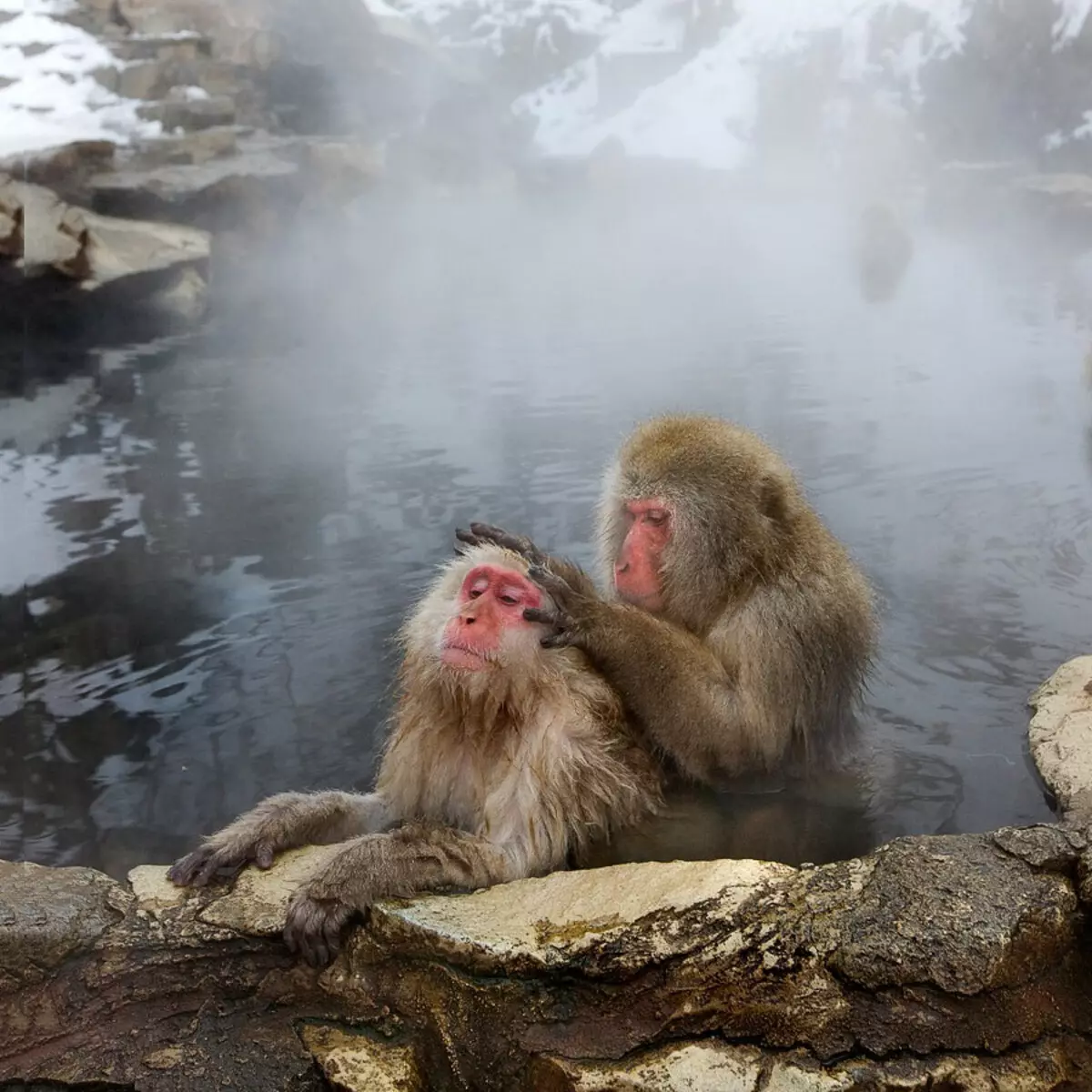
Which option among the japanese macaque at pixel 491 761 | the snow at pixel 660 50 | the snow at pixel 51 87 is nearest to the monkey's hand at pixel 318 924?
the japanese macaque at pixel 491 761

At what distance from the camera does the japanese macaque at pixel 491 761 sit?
8.80ft

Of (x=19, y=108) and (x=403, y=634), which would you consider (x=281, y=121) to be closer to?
(x=19, y=108)

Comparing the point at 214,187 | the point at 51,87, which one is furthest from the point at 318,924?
the point at 214,187

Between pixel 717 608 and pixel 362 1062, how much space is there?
1260 millimetres

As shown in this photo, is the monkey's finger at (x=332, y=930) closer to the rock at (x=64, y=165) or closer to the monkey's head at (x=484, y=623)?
the monkey's head at (x=484, y=623)

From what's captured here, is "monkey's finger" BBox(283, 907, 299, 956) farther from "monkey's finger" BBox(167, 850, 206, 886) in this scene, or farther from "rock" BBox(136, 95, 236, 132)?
"rock" BBox(136, 95, 236, 132)

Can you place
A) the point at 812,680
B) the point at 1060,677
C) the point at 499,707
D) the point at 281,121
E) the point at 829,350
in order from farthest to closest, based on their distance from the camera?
the point at 281,121
the point at 829,350
the point at 1060,677
the point at 812,680
the point at 499,707

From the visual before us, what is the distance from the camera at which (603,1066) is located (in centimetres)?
219

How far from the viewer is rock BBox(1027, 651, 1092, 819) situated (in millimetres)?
3135

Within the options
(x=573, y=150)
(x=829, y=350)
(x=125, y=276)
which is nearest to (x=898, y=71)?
(x=573, y=150)

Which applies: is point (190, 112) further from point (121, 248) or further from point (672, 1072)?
point (672, 1072)

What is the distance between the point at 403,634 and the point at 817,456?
13.2 feet

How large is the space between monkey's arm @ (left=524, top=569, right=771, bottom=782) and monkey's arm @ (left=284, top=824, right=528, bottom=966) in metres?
0.43

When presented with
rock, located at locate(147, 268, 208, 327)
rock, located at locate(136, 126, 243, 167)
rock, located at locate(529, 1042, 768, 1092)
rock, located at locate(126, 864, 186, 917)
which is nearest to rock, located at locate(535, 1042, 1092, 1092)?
rock, located at locate(529, 1042, 768, 1092)
